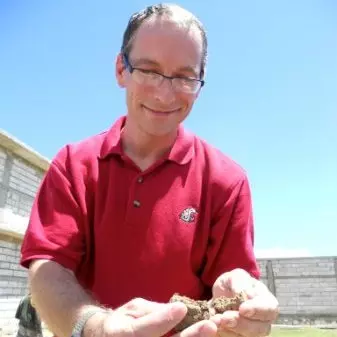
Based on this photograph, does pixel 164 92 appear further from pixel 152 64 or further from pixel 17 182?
pixel 17 182

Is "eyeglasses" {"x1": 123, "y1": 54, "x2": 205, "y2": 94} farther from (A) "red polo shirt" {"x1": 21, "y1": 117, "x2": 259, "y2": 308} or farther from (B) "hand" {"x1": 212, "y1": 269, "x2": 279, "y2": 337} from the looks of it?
(B) "hand" {"x1": 212, "y1": 269, "x2": 279, "y2": 337}

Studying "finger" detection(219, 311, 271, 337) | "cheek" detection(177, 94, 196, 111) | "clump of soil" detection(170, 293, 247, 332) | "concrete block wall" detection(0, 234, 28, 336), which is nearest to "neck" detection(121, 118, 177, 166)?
"cheek" detection(177, 94, 196, 111)

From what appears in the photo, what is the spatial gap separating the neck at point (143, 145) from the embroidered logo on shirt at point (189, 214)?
307mm

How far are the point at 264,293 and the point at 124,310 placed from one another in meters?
0.50

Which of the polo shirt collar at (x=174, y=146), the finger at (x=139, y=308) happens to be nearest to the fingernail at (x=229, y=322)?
the finger at (x=139, y=308)

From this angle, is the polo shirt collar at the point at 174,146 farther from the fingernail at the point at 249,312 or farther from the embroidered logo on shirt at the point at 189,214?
the fingernail at the point at 249,312

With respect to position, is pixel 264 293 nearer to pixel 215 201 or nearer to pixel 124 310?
pixel 124 310

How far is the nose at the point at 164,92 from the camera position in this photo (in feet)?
5.97

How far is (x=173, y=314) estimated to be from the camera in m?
1.06

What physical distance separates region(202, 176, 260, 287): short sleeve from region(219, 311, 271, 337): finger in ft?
2.10

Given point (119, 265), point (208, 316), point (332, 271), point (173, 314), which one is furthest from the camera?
point (332, 271)

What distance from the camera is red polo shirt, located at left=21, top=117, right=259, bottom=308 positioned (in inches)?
73.0

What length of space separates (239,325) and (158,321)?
0.33 metres

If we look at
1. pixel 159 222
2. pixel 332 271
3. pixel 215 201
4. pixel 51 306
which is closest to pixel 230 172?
pixel 215 201
